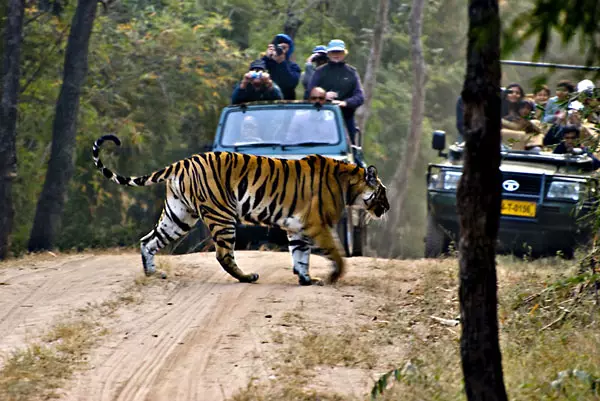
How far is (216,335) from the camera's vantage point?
332 inches

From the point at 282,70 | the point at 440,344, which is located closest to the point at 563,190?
the point at 282,70

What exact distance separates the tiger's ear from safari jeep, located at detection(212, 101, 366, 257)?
2.47m

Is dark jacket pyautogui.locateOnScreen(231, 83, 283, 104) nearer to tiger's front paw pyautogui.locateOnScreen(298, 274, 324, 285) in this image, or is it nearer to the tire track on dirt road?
the tire track on dirt road

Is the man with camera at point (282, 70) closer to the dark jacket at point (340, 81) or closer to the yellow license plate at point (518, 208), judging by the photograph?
the dark jacket at point (340, 81)

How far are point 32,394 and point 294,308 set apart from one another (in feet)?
10.2

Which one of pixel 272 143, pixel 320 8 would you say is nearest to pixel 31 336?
pixel 272 143

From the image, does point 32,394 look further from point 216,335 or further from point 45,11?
point 45,11

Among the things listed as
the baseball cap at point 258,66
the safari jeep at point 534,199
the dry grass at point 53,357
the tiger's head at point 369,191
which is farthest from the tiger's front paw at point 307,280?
the baseball cap at point 258,66

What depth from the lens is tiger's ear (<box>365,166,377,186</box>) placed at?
11078 mm

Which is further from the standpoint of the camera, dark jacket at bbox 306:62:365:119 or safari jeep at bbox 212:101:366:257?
dark jacket at bbox 306:62:365:119

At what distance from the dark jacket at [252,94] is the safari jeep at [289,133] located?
579 millimetres

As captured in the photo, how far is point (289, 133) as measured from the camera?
14016 mm

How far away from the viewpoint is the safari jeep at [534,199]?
45.2 feet

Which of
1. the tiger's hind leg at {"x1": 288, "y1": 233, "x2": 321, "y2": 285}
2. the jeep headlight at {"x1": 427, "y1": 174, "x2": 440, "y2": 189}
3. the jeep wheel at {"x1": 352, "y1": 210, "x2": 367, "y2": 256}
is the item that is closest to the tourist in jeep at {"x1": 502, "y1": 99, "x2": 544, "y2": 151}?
the jeep headlight at {"x1": 427, "y1": 174, "x2": 440, "y2": 189}
